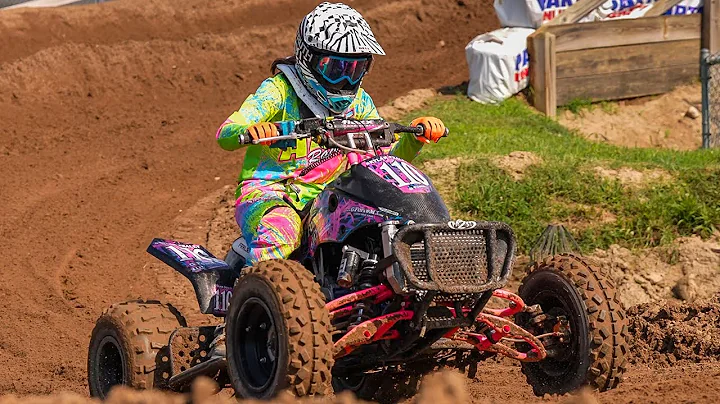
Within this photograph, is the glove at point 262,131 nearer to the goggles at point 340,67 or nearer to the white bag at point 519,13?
the goggles at point 340,67

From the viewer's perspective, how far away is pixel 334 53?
242 inches

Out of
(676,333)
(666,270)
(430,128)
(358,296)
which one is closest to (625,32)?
(666,270)

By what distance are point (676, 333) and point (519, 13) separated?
7.02 meters

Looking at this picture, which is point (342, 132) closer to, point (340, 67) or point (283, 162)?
point (340, 67)

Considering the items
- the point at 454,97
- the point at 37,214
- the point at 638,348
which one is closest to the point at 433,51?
the point at 454,97

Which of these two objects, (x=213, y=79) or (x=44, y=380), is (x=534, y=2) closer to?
(x=213, y=79)

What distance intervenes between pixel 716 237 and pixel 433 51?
7.97 meters

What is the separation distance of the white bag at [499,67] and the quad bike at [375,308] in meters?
7.27

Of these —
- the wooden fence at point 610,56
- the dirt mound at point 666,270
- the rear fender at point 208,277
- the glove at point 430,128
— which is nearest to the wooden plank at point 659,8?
the wooden fence at point 610,56

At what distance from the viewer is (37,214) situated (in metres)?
11.8

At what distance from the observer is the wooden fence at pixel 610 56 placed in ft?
44.3

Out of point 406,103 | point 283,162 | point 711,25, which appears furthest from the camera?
point 711,25

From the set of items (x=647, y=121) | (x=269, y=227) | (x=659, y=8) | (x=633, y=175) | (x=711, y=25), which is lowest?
(x=269, y=227)

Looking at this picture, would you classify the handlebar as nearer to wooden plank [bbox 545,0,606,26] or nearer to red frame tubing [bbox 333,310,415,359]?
red frame tubing [bbox 333,310,415,359]
